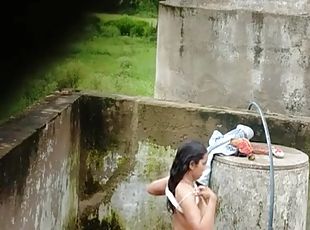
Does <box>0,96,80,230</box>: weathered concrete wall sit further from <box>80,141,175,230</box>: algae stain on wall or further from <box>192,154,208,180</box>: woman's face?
<box>192,154,208,180</box>: woman's face

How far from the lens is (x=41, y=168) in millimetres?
5051

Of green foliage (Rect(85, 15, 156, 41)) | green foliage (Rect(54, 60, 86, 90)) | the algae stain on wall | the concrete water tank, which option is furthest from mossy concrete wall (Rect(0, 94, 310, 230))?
green foliage (Rect(85, 15, 156, 41))

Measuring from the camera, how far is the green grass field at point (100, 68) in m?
13.2

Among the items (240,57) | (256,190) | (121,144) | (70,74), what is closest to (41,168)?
(121,144)

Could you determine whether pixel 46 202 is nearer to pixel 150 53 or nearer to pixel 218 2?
pixel 218 2

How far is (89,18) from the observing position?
1989 centimetres

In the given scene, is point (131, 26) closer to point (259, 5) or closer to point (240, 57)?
point (259, 5)

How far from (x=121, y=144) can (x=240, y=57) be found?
1.72 meters

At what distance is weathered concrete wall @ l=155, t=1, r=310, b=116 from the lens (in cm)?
698

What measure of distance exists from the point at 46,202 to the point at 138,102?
3.98ft

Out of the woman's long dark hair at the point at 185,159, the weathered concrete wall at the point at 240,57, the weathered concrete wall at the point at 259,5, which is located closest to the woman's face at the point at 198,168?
the woman's long dark hair at the point at 185,159

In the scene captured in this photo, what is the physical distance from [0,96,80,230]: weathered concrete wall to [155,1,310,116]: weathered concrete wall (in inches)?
67.0

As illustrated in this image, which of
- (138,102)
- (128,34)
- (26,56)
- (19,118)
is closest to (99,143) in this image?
(138,102)

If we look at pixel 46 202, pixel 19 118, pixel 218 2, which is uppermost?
pixel 218 2
